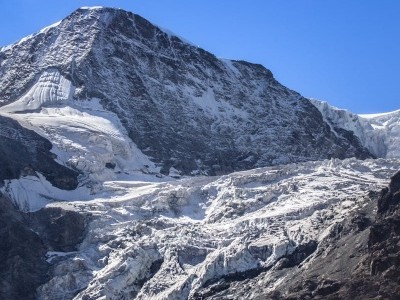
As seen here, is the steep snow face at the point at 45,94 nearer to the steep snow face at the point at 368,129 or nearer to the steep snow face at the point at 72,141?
the steep snow face at the point at 72,141

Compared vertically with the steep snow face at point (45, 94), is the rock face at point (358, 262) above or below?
below

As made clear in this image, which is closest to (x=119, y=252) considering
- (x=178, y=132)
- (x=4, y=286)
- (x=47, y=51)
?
(x=4, y=286)

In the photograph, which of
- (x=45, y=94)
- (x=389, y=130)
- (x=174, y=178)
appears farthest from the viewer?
(x=389, y=130)

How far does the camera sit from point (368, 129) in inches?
7421

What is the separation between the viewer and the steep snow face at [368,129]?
180875 mm

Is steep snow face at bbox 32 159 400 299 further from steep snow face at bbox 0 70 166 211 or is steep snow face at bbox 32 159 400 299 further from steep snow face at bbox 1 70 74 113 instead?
steep snow face at bbox 1 70 74 113

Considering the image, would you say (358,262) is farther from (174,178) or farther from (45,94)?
(45,94)

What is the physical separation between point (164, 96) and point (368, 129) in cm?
4084

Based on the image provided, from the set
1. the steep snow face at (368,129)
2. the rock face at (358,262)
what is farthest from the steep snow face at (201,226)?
the steep snow face at (368,129)

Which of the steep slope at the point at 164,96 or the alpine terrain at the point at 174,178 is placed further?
the steep slope at the point at 164,96

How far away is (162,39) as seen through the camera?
181 m

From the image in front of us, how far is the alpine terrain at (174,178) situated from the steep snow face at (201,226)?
0.20m

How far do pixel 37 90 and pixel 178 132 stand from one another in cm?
2052

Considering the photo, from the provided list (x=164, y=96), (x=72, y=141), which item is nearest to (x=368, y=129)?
(x=164, y=96)
